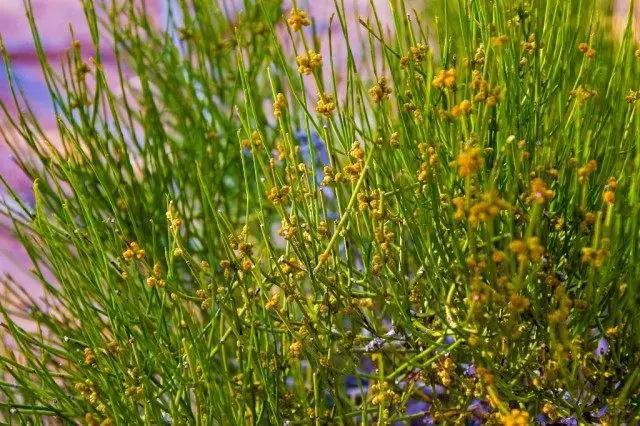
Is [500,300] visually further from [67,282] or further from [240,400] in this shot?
[67,282]

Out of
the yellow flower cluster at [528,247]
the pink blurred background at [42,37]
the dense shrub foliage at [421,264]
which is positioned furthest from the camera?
the pink blurred background at [42,37]

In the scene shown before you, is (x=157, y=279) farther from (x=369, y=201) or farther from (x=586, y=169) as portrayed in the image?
(x=586, y=169)

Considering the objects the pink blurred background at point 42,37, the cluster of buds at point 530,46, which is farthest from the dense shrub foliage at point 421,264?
the pink blurred background at point 42,37

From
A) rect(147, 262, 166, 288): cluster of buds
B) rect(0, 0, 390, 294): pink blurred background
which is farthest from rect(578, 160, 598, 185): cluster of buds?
rect(0, 0, 390, 294): pink blurred background

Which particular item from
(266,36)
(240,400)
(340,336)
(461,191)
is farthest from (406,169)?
(266,36)

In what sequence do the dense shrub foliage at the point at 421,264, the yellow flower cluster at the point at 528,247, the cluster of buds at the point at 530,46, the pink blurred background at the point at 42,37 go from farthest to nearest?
Answer: 1. the pink blurred background at the point at 42,37
2. the cluster of buds at the point at 530,46
3. the dense shrub foliage at the point at 421,264
4. the yellow flower cluster at the point at 528,247

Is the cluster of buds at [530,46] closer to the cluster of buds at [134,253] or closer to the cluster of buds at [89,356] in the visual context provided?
the cluster of buds at [134,253]

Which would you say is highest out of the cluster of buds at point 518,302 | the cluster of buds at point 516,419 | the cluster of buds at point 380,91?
the cluster of buds at point 380,91

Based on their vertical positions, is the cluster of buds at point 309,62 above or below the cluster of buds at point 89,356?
above

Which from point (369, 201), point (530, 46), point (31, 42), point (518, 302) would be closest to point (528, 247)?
point (518, 302)

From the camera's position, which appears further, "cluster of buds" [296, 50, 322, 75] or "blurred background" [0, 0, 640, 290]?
"blurred background" [0, 0, 640, 290]

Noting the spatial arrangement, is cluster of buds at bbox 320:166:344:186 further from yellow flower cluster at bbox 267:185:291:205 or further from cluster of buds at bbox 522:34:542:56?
cluster of buds at bbox 522:34:542:56

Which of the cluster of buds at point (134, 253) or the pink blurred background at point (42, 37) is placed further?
the pink blurred background at point (42, 37)

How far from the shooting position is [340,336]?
1088 mm
